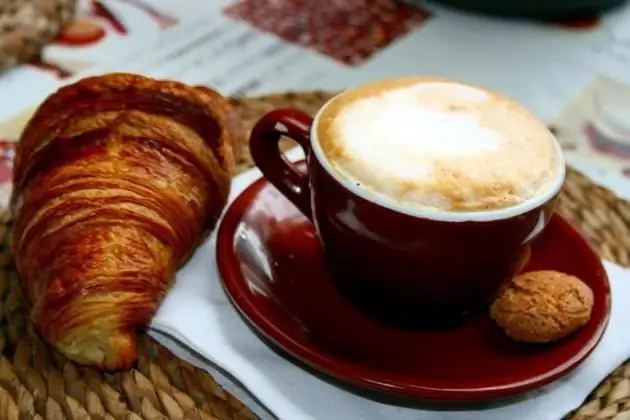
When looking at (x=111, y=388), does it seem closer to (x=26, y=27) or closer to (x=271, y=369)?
(x=271, y=369)

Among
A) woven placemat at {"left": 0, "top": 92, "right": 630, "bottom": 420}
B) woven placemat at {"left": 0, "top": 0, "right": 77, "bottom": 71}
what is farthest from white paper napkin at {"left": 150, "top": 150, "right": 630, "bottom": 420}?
woven placemat at {"left": 0, "top": 0, "right": 77, "bottom": 71}

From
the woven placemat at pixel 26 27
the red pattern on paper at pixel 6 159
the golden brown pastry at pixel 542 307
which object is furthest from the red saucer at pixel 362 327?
the woven placemat at pixel 26 27

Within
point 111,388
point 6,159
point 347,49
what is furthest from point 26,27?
point 111,388

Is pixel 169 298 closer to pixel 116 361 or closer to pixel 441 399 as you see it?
pixel 116 361

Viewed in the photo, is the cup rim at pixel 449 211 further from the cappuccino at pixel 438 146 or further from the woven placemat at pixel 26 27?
the woven placemat at pixel 26 27

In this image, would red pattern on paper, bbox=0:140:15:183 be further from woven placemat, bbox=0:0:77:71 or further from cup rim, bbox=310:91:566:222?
cup rim, bbox=310:91:566:222
